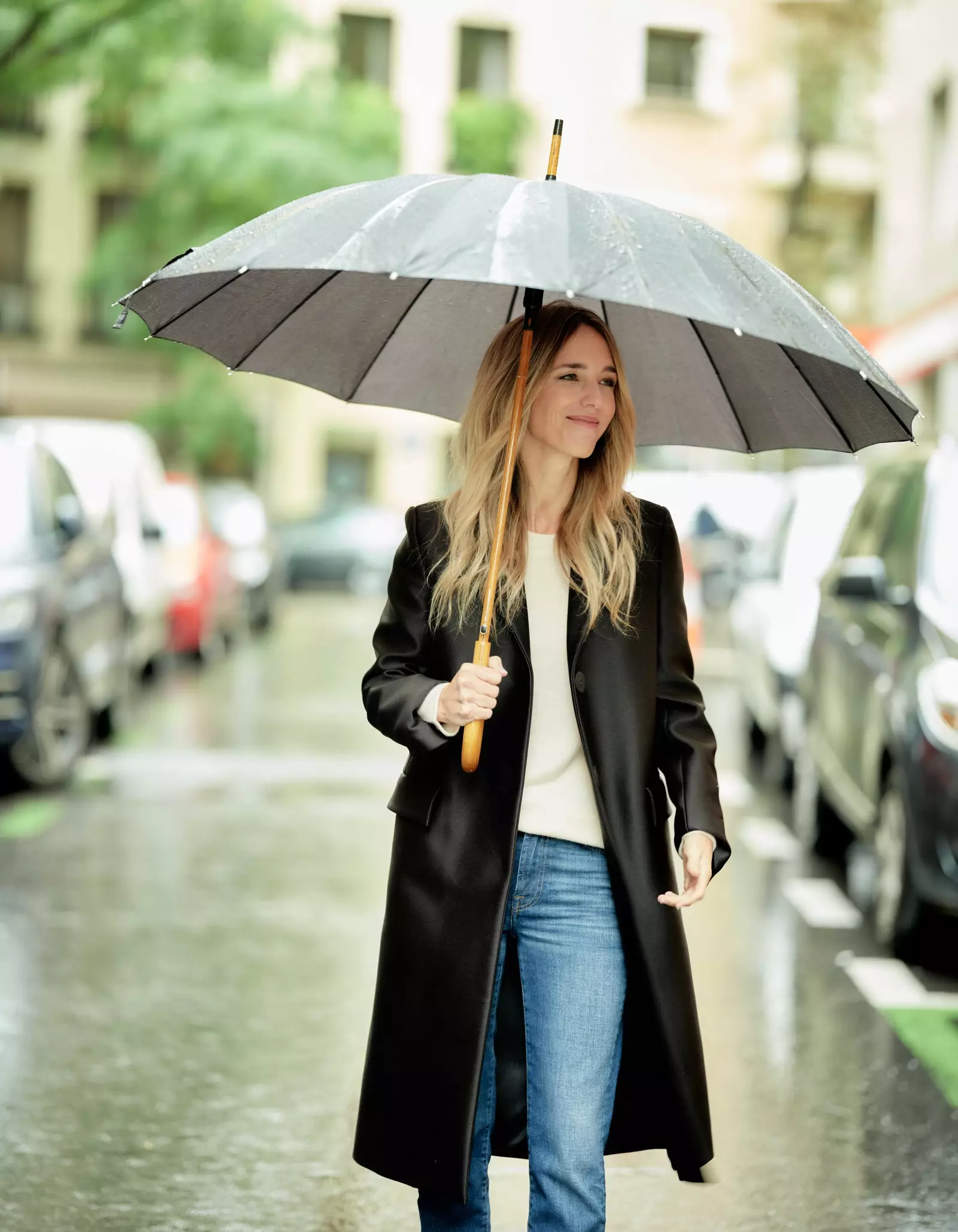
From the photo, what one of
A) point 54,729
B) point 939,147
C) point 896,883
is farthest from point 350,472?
point 896,883

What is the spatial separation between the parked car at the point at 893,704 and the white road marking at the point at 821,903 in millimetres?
104

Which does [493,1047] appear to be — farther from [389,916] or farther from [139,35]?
[139,35]

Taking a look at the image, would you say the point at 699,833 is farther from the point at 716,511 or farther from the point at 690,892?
the point at 716,511

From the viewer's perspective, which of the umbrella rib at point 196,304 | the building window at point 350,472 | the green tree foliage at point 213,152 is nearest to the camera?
the umbrella rib at point 196,304

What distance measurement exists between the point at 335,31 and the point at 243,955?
29.1m

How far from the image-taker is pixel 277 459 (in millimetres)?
43969

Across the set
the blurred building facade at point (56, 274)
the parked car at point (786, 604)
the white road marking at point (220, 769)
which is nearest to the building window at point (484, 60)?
the blurred building facade at point (56, 274)

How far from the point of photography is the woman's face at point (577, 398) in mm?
3664

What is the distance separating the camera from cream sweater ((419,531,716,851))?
3.55 metres

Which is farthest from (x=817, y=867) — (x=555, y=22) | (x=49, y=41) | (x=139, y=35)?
(x=555, y=22)

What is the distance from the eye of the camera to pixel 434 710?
3.51m

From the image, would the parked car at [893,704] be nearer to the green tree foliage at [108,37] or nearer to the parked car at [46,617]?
the parked car at [46,617]

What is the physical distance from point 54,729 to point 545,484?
7751 mm

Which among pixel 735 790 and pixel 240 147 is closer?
pixel 735 790
